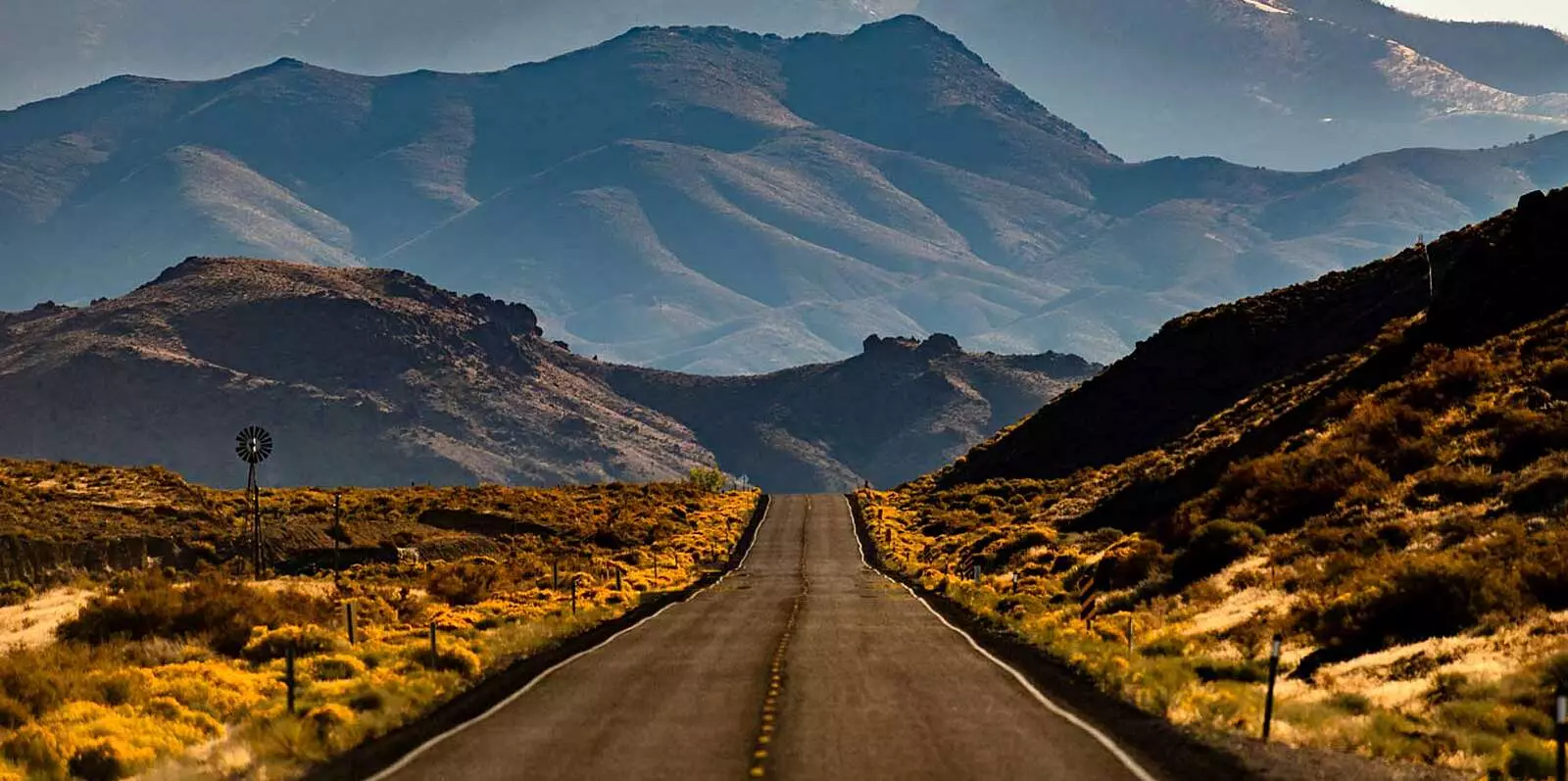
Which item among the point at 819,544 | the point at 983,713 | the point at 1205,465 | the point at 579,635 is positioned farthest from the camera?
the point at 819,544

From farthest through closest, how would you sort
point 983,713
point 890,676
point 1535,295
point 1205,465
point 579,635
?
point 1205,465 < point 1535,295 < point 579,635 < point 890,676 < point 983,713

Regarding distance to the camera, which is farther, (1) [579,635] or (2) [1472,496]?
(1) [579,635]

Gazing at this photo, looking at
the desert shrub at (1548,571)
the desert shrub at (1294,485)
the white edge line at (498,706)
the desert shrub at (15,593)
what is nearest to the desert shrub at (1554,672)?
the desert shrub at (1548,571)

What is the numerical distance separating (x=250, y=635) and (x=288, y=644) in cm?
359

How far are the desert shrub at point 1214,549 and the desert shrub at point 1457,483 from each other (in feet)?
15.5

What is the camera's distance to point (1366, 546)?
34000 mm

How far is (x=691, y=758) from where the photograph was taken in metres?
19.3

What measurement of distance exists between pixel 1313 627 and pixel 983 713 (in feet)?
31.2

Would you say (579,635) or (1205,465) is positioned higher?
(1205,465)

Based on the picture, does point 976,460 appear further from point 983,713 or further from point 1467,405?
point 983,713

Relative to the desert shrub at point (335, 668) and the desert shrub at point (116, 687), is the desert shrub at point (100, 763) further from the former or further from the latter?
the desert shrub at point (335, 668)

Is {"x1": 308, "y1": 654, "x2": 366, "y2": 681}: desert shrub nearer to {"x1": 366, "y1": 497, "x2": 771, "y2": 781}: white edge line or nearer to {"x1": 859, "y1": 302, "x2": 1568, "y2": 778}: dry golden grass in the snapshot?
{"x1": 366, "y1": 497, "x2": 771, "y2": 781}: white edge line

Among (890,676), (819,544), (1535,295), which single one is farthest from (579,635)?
(819,544)

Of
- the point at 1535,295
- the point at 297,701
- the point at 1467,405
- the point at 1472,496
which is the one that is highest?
the point at 1535,295
